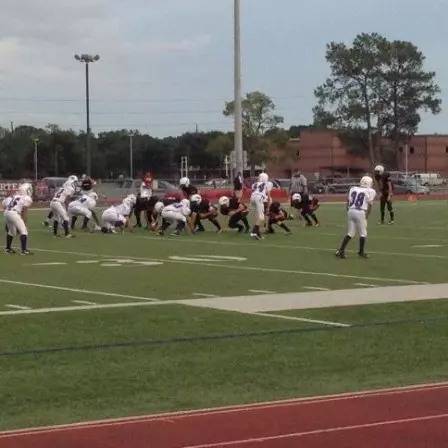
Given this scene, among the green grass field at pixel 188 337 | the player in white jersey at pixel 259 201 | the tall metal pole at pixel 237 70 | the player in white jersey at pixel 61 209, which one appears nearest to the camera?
the green grass field at pixel 188 337

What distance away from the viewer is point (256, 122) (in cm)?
10025

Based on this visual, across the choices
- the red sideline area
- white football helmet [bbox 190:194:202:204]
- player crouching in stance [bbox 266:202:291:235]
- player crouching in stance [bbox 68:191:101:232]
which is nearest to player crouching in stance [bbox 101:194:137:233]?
player crouching in stance [bbox 68:191:101:232]

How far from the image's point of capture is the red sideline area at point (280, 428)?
21.4 ft

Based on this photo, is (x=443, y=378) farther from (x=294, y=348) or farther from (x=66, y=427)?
(x=66, y=427)

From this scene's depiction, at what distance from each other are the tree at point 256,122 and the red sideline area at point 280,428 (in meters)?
90.0

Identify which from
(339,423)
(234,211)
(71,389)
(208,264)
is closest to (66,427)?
Answer: (71,389)

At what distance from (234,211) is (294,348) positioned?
17.5m

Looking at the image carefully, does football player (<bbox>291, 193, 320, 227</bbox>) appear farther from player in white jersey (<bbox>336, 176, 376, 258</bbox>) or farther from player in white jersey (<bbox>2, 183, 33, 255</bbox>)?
player in white jersey (<bbox>2, 183, 33, 255</bbox>)

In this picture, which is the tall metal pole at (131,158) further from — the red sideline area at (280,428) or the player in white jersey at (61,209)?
the red sideline area at (280,428)

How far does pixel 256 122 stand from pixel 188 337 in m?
90.3

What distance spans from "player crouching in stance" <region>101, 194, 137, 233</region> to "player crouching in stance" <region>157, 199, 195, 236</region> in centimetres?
149

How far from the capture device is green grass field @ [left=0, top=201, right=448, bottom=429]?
27.0ft

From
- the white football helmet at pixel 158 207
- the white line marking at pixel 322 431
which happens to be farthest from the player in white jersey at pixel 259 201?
the white line marking at pixel 322 431

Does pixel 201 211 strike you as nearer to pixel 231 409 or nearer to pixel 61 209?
pixel 61 209
